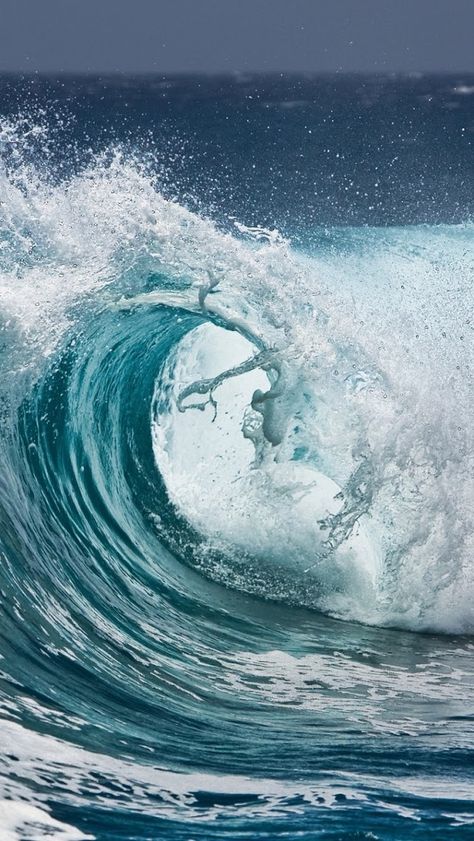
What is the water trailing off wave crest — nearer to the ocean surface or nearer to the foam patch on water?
the ocean surface

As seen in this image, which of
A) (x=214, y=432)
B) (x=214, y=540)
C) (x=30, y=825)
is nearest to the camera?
(x=30, y=825)

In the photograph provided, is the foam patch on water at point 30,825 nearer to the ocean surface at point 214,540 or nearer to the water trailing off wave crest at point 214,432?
the ocean surface at point 214,540

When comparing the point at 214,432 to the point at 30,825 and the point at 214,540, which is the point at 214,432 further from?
the point at 30,825

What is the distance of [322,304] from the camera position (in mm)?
6617

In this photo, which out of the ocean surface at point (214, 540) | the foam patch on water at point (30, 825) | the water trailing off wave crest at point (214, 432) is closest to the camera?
the foam patch on water at point (30, 825)

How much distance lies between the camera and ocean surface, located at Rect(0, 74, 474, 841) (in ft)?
11.5

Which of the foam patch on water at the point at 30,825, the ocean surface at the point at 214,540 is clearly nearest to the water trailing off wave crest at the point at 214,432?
the ocean surface at the point at 214,540

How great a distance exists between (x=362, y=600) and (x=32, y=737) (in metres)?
2.88

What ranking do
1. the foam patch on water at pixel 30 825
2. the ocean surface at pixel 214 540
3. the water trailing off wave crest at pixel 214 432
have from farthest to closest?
the water trailing off wave crest at pixel 214 432
the ocean surface at pixel 214 540
the foam patch on water at pixel 30 825

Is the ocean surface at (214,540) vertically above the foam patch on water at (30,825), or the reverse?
the ocean surface at (214,540)

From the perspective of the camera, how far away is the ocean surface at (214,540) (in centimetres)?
350

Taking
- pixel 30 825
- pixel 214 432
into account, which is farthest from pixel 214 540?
pixel 30 825

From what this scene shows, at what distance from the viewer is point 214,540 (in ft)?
22.5

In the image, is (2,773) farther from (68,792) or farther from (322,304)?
(322,304)
